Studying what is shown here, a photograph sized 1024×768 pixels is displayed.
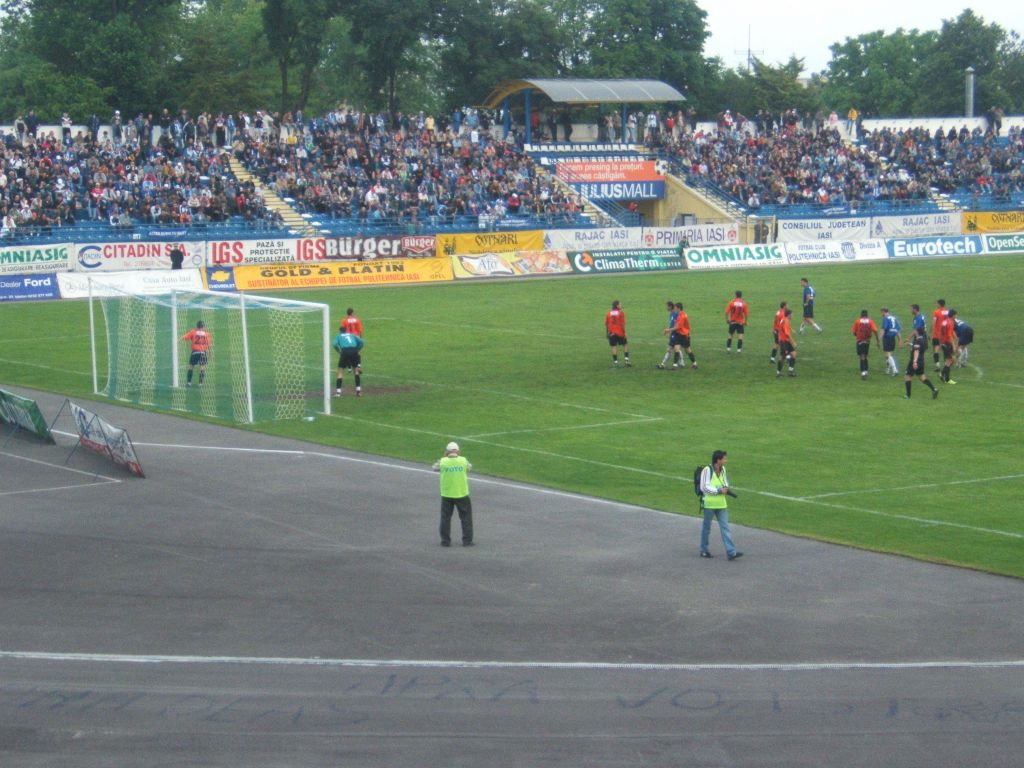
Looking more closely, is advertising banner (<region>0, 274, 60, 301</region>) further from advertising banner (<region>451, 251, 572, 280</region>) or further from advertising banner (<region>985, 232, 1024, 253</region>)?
advertising banner (<region>985, 232, 1024, 253</region>)

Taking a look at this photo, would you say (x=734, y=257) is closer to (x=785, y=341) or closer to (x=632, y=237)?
(x=632, y=237)

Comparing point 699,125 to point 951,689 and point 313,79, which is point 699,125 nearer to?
point 313,79

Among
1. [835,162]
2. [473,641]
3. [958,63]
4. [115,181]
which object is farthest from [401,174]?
[958,63]

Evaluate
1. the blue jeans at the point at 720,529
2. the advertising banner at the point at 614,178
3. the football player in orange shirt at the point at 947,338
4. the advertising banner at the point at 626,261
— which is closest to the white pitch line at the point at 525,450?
the blue jeans at the point at 720,529

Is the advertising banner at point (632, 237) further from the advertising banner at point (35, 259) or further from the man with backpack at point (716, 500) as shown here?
the man with backpack at point (716, 500)

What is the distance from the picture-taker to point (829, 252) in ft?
244

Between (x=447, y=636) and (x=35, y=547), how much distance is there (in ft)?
24.5

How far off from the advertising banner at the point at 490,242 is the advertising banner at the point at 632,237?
0.68 meters

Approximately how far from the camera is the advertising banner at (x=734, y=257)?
236ft

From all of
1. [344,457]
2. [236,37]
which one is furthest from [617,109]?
[344,457]

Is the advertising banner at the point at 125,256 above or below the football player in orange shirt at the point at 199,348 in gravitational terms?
above

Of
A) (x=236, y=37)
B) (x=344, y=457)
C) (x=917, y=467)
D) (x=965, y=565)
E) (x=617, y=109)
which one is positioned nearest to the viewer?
(x=965, y=565)

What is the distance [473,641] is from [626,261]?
181ft

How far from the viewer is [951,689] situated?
14414 mm
